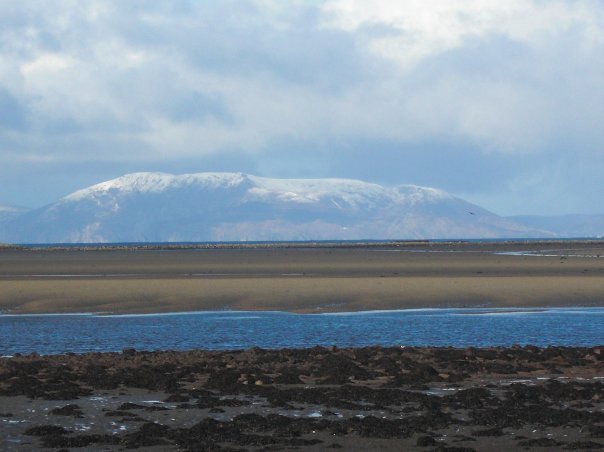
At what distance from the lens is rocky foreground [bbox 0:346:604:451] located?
13945 mm

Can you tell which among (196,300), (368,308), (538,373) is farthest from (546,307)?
(538,373)

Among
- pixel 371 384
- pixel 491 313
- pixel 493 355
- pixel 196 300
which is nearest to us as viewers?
pixel 371 384

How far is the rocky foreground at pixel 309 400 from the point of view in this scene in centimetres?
1395

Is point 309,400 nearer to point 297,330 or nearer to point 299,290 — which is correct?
point 297,330

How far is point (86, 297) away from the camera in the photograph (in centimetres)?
4144

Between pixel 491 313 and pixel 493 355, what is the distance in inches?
507

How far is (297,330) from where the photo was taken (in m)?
29.7

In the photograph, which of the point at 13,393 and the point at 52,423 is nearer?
the point at 52,423

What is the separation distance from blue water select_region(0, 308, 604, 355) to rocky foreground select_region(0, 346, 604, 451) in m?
3.73

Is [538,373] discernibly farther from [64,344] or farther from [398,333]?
[64,344]

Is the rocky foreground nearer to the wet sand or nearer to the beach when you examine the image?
the beach

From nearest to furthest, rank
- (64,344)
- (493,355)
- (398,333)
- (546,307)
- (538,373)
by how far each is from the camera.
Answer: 1. (538,373)
2. (493,355)
3. (64,344)
4. (398,333)
5. (546,307)

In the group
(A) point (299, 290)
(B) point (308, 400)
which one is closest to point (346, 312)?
(A) point (299, 290)

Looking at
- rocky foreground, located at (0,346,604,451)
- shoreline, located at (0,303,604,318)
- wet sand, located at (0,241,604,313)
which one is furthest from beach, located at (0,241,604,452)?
wet sand, located at (0,241,604,313)
